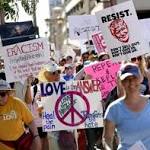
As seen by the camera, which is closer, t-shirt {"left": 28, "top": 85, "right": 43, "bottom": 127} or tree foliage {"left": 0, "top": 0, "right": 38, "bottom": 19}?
t-shirt {"left": 28, "top": 85, "right": 43, "bottom": 127}

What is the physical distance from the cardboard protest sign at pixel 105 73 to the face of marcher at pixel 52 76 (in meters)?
0.75

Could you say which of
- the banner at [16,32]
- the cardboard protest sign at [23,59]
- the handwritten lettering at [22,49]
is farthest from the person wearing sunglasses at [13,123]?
the banner at [16,32]

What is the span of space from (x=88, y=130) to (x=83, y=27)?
6.14m

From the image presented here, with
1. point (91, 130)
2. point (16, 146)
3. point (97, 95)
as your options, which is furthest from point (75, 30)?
point (16, 146)

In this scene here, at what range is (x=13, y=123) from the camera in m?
6.64

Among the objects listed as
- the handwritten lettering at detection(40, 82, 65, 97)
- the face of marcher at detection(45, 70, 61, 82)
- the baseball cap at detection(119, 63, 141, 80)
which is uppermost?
the baseball cap at detection(119, 63, 141, 80)

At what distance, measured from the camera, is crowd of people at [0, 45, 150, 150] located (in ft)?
16.3

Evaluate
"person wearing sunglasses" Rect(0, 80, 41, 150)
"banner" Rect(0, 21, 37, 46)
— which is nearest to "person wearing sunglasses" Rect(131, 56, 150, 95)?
"person wearing sunglasses" Rect(0, 80, 41, 150)

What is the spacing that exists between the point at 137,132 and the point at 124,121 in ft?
0.47

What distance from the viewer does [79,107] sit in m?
8.10

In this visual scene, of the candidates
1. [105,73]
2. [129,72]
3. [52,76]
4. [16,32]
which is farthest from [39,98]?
[129,72]

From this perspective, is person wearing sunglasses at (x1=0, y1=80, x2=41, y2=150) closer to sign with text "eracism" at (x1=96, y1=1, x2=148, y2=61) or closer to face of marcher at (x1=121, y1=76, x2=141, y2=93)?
face of marcher at (x1=121, y1=76, x2=141, y2=93)

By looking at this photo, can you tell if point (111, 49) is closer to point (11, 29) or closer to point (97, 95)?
point (97, 95)

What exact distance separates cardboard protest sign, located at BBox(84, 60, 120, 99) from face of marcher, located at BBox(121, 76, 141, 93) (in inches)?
150
